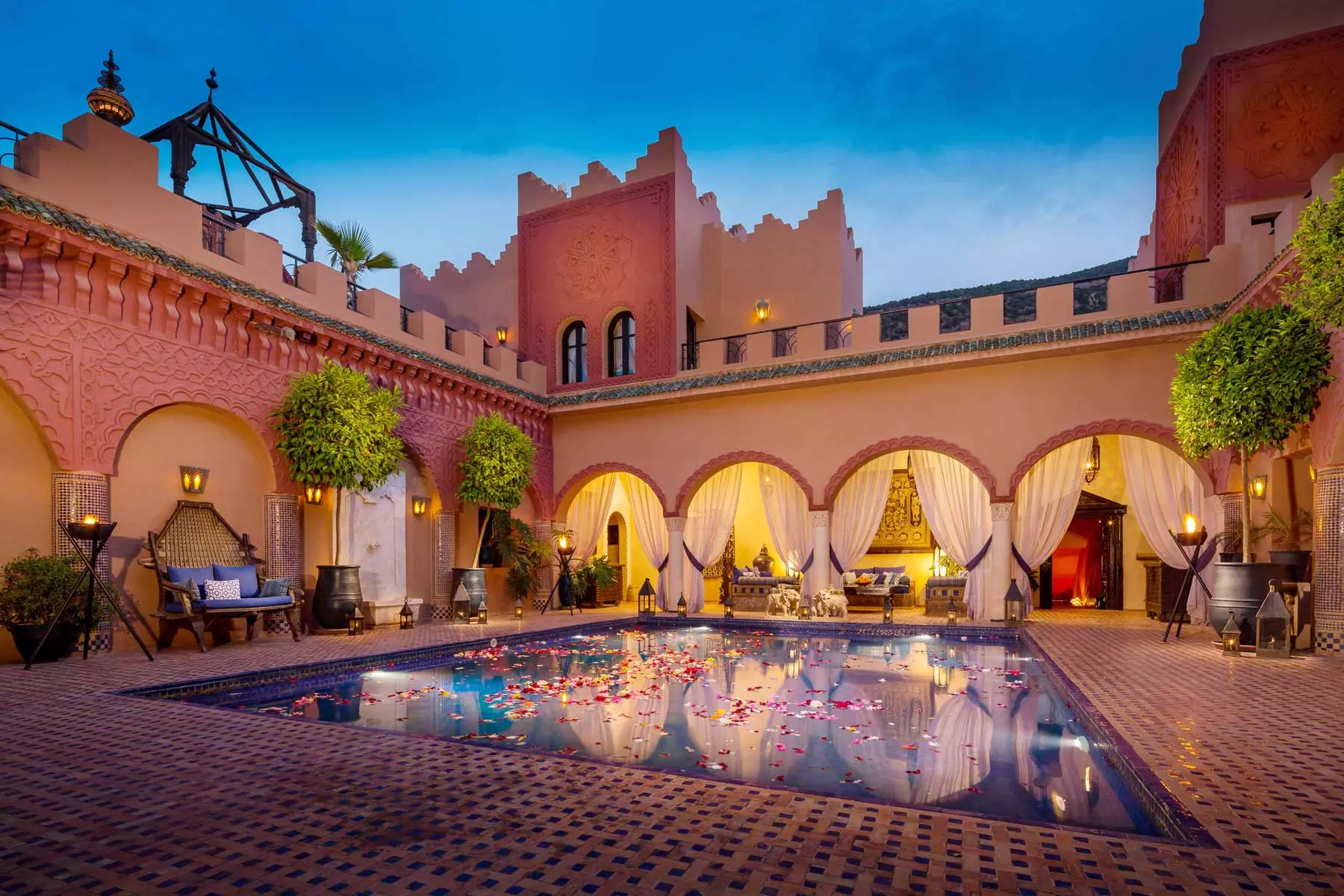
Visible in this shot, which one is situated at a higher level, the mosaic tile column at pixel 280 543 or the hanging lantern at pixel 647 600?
the mosaic tile column at pixel 280 543

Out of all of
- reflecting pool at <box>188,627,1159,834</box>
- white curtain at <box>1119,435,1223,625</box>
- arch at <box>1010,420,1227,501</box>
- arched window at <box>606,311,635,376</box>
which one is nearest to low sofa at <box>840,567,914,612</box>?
arch at <box>1010,420,1227,501</box>

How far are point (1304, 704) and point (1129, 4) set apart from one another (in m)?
39.3

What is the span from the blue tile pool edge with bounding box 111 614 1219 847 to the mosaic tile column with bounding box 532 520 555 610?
A: 7.47ft

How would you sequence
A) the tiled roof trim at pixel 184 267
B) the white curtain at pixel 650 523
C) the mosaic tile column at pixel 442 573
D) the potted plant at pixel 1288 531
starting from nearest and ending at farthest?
1. the tiled roof trim at pixel 184 267
2. the potted plant at pixel 1288 531
3. the mosaic tile column at pixel 442 573
4. the white curtain at pixel 650 523

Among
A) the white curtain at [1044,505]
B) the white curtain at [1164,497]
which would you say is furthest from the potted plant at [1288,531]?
the white curtain at [1044,505]

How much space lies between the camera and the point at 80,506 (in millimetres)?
6527

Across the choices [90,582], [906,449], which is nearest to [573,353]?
[906,449]

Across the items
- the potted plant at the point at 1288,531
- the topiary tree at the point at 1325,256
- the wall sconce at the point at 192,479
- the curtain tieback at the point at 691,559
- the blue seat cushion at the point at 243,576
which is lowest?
the curtain tieback at the point at 691,559

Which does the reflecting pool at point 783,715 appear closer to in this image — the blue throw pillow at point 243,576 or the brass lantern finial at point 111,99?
the blue throw pillow at point 243,576

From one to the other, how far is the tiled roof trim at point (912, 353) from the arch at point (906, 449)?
1181 mm

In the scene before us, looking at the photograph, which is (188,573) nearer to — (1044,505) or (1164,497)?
(1044,505)

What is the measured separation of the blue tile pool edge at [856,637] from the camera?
2672 millimetres

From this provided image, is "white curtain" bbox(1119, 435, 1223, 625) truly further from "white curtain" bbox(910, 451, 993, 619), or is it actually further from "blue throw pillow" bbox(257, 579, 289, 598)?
"blue throw pillow" bbox(257, 579, 289, 598)

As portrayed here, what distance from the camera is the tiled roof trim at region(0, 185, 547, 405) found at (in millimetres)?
6215
